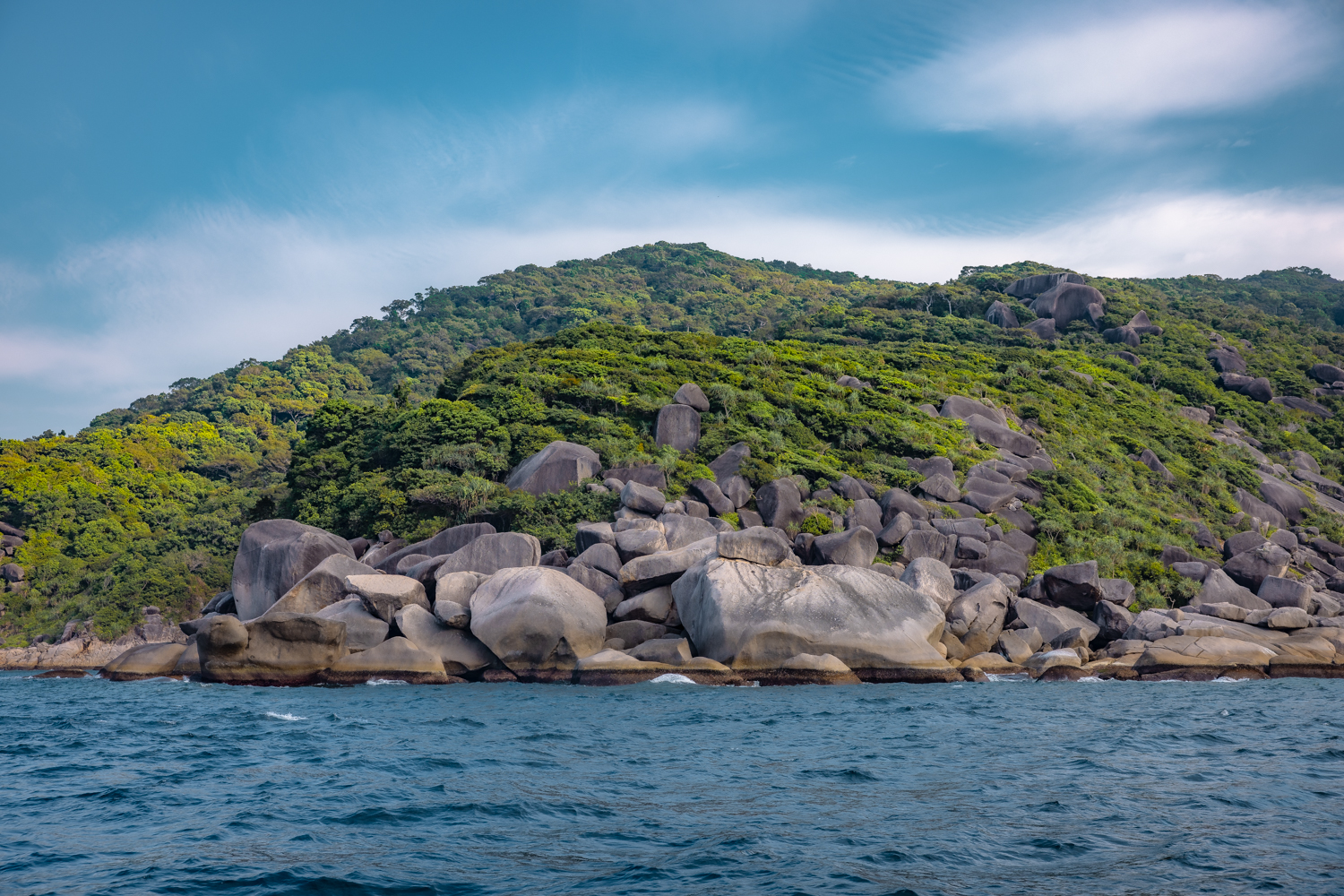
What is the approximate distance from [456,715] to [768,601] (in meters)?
9.56

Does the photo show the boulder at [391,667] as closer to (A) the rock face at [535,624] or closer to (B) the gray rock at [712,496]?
(A) the rock face at [535,624]

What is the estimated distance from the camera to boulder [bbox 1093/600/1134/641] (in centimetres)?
2833

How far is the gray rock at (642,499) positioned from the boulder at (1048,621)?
12564 mm

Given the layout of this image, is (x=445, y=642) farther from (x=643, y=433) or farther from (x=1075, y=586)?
(x=1075, y=586)

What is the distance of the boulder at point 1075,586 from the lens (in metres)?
29.0

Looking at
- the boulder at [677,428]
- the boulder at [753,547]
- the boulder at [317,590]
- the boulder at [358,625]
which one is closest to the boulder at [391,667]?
the boulder at [358,625]

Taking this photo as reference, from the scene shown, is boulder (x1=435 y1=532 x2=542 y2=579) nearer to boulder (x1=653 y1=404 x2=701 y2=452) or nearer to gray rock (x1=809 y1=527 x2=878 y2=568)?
gray rock (x1=809 y1=527 x2=878 y2=568)

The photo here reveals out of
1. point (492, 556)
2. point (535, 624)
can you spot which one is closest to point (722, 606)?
point (535, 624)

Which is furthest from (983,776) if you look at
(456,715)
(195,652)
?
(195,652)

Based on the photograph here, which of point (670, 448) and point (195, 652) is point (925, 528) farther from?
point (195, 652)

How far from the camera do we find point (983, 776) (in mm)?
11750

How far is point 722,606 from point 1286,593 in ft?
71.2

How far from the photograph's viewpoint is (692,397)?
4134cm

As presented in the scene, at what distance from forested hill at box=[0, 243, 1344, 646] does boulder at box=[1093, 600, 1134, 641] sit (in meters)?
5.36
